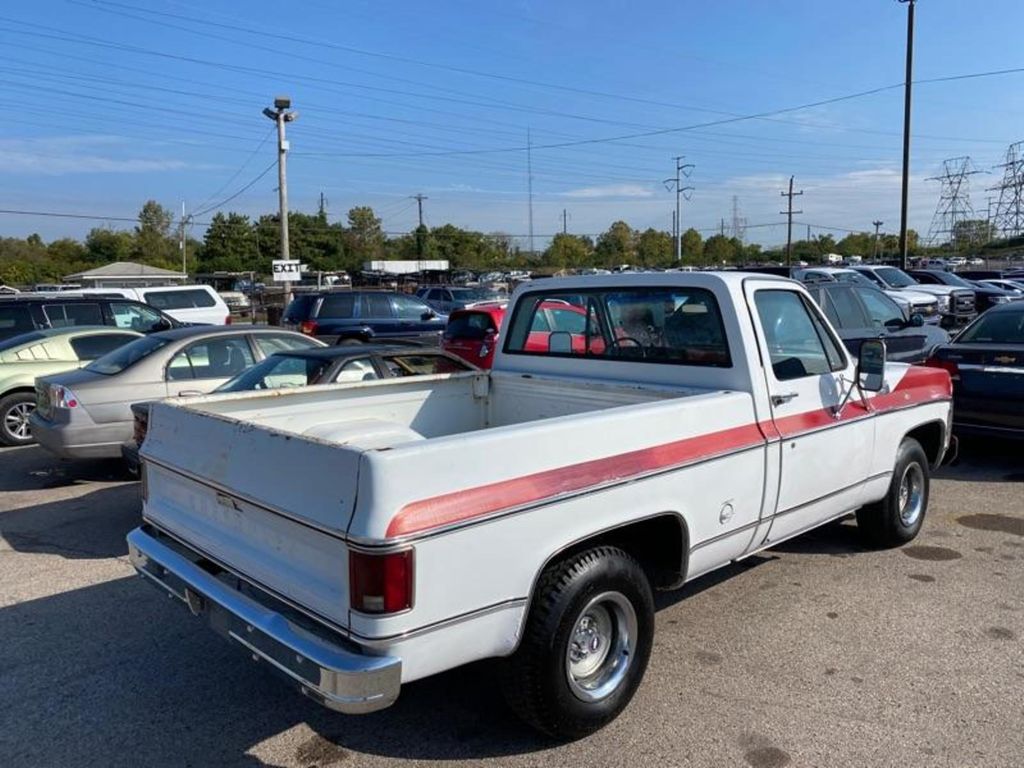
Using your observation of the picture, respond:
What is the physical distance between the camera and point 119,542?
6020 mm

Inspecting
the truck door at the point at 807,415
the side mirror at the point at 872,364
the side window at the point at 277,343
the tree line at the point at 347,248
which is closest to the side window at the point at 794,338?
the truck door at the point at 807,415

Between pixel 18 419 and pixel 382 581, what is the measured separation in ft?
30.5

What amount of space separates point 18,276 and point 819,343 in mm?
73449

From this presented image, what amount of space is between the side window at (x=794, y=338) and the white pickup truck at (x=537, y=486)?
0.06 feet

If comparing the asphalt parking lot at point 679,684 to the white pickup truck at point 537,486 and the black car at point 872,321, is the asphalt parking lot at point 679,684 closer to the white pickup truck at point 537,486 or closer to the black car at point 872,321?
the white pickup truck at point 537,486

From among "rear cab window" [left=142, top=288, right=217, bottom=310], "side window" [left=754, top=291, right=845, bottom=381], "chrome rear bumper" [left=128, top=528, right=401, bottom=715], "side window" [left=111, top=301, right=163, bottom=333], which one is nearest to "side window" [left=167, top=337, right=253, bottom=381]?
"chrome rear bumper" [left=128, top=528, right=401, bottom=715]

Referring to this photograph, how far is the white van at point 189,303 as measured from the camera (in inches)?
762

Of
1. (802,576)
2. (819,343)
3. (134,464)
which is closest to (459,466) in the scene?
(819,343)

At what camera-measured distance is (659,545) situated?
3.72m

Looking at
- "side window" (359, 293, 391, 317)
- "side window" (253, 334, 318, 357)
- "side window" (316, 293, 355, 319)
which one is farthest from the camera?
"side window" (359, 293, 391, 317)

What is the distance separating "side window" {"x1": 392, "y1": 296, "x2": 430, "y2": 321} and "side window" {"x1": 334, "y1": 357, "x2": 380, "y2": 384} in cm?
A: 1044

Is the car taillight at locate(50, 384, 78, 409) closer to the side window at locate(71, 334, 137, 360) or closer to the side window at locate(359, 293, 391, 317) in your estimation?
the side window at locate(71, 334, 137, 360)

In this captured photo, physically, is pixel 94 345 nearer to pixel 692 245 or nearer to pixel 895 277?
pixel 895 277

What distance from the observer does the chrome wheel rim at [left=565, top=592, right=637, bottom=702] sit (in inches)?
130
